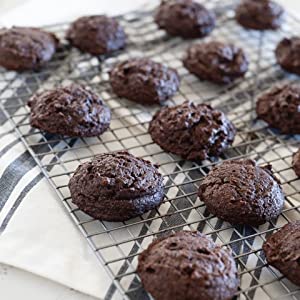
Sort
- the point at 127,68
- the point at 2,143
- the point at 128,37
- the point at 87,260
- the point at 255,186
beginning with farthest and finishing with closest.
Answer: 1. the point at 128,37
2. the point at 127,68
3. the point at 2,143
4. the point at 255,186
5. the point at 87,260

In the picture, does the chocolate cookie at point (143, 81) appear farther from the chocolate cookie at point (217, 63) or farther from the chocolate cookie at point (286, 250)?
the chocolate cookie at point (286, 250)

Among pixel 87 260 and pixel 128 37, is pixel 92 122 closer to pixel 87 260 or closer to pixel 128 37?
pixel 87 260

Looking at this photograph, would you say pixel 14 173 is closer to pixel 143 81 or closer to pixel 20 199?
pixel 20 199

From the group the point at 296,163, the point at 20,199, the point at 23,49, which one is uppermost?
the point at 23,49

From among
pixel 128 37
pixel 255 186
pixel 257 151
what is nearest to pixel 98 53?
pixel 128 37

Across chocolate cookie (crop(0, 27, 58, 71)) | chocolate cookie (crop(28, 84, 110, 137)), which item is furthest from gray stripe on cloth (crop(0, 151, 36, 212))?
chocolate cookie (crop(0, 27, 58, 71))

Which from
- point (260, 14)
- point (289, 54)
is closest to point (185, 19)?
point (260, 14)

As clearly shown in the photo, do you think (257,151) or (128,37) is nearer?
(257,151)
